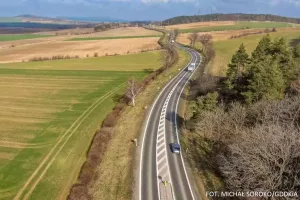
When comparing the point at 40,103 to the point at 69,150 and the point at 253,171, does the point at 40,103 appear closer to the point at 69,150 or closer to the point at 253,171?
the point at 69,150

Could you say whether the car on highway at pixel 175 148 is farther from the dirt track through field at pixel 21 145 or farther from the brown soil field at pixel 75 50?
the brown soil field at pixel 75 50

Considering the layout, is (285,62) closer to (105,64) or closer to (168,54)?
(168,54)

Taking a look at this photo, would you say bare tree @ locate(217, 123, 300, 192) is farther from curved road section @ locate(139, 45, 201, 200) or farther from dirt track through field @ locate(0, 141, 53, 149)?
dirt track through field @ locate(0, 141, 53, 149)

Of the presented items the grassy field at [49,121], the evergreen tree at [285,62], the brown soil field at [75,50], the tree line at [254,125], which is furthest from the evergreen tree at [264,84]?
the brown soil field at [75,50]

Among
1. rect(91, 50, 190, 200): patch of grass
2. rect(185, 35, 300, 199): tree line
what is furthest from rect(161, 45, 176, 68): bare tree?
rect(91, 50, 190, 200): patch of grass

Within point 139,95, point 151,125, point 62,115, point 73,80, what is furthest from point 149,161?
point 73,80

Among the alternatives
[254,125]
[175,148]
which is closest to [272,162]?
[254,125]
